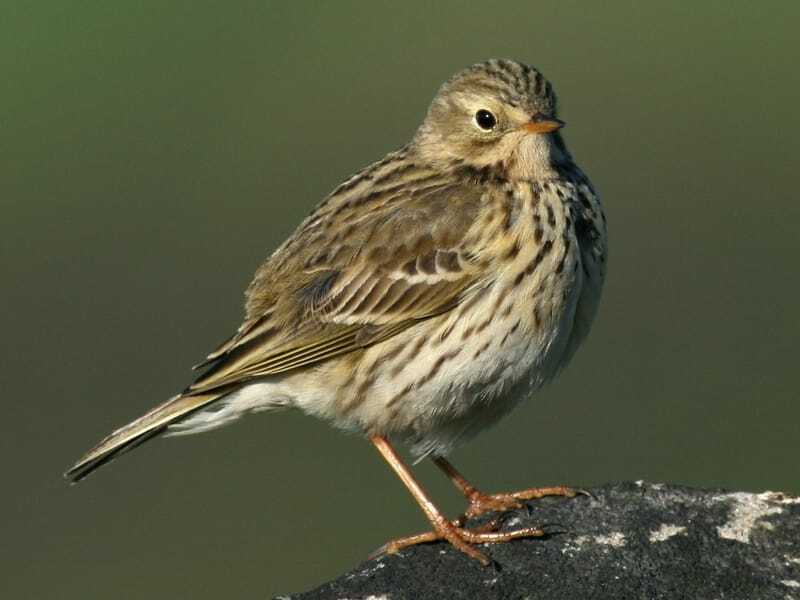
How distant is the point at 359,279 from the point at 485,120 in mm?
1061

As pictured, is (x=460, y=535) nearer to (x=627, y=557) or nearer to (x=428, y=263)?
(x=627, y=557)

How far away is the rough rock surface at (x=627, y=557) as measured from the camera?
861cm

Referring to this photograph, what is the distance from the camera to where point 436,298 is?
10195 millimetres

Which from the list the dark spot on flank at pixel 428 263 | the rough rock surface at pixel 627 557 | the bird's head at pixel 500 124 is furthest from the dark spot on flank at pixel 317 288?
the rough rock surface at pixel 627 557

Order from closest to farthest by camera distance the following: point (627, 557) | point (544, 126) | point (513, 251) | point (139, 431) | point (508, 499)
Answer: point (627, 557), point (508, 499), point (513, 251), point (544, 126), point (139, 431)

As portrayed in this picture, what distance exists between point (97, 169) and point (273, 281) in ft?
37.4

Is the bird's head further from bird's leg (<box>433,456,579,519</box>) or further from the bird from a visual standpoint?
bird's leg (<box>433,456,579,519</box>)

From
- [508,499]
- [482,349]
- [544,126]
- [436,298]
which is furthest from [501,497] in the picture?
[544,126]

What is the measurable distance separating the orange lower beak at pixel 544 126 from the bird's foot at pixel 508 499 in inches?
70.7

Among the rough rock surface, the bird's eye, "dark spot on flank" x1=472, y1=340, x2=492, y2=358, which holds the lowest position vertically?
the rough rock surface

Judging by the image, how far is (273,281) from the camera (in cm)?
1072

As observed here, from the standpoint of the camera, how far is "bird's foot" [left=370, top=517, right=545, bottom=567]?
915cm

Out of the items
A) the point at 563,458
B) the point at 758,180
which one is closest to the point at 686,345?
the point at 563,458

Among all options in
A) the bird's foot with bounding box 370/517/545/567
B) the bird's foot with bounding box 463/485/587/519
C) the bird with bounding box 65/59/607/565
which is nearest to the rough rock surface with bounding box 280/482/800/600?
the bird's foot with bounding box 370/517/545/567
